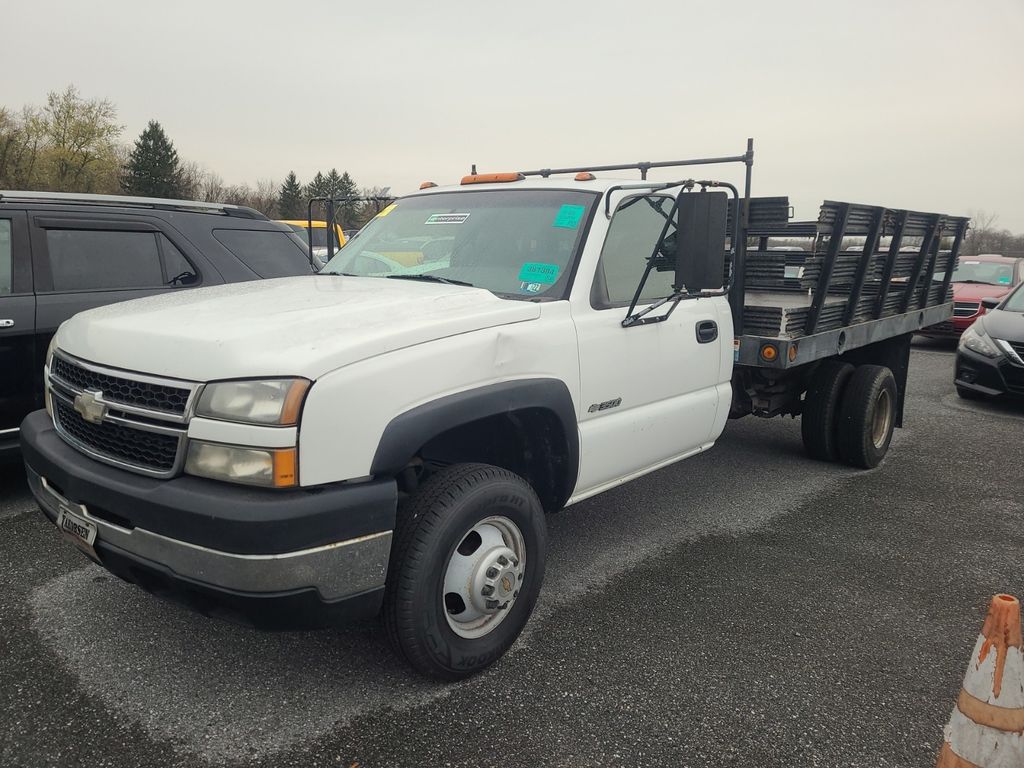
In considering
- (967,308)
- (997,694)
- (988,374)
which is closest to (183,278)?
(997,694)

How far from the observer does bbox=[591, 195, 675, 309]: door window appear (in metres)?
3.61

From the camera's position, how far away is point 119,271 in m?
5.19

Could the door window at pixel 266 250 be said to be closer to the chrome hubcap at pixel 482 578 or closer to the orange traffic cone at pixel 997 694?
the chrome hubcap at pixel 482 578

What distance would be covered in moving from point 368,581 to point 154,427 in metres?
0.85

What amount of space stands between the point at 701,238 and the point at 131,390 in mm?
2327

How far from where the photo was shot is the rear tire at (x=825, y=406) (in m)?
5.88

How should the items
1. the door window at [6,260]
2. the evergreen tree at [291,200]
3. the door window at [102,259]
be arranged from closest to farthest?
the door window at [6,260], the door window at [102,259], the evergreen tree at [291,200]

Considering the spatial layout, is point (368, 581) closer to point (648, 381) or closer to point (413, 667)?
point (413, 667)

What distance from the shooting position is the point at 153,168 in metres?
61.0

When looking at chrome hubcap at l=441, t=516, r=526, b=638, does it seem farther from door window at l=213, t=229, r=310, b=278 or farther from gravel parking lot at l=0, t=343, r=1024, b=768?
door window at l=213, t=229, r=310, b=278

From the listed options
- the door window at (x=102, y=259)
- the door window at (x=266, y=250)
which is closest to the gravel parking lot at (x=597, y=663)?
the door window at (x=102, y=259)

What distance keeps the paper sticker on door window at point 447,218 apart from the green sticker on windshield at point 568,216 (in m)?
0.53

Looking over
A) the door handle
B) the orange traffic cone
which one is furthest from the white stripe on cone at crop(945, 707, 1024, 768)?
the door handle

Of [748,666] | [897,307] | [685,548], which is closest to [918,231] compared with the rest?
[897,307]
